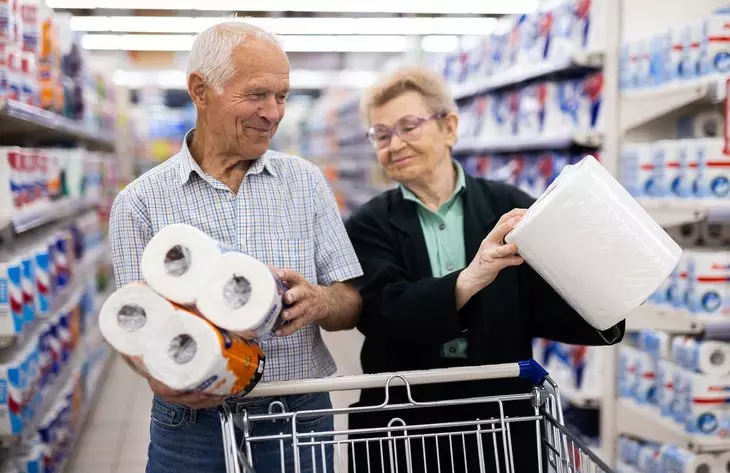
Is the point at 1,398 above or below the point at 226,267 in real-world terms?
below

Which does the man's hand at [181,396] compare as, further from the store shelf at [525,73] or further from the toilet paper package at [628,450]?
the store shelf at [525,73]

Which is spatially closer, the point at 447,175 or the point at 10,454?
the point at 447,175

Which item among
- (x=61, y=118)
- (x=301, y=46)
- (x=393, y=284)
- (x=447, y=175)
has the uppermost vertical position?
(x=301, y=46)

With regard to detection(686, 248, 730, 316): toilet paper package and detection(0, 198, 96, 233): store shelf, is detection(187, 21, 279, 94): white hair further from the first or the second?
detection(686, 248, 730, 316): toilet paper package

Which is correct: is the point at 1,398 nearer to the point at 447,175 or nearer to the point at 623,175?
the point at 447,175

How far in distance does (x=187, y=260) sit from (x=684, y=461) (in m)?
Answer: 2.61

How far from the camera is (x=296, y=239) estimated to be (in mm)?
1981

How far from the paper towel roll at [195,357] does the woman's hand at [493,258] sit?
0.57 metres

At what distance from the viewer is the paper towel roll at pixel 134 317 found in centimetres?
147

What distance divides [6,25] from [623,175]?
105 inches

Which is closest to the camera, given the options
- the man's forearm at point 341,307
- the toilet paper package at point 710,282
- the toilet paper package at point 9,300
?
the man's forearm at point 341,307

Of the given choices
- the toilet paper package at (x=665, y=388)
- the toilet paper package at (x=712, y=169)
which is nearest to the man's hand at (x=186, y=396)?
the toilet paper package at (x=712, y=169)

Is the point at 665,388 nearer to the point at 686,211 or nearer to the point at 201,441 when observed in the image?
the point at 686,211

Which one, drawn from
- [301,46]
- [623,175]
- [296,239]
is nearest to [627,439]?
[623,175]
